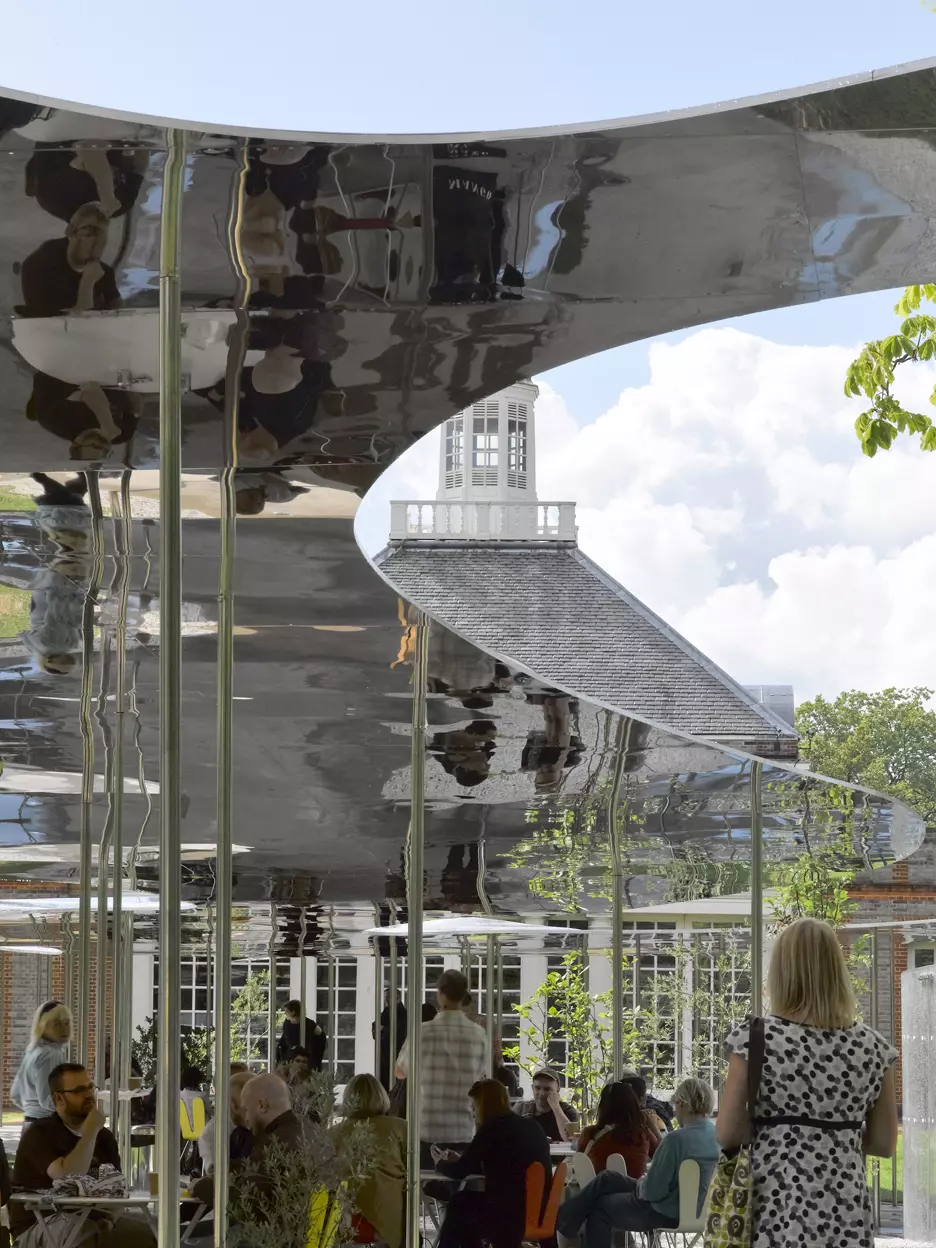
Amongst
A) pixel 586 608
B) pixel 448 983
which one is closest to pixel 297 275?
pixel 448 983

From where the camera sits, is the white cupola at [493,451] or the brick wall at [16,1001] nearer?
the brick wall at [16,1001]

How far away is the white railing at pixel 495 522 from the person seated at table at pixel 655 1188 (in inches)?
679

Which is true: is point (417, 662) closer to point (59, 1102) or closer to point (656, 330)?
point (59, 1102)

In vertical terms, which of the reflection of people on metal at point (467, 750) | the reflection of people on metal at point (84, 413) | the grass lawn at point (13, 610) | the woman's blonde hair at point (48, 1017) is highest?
the reflection of people on metal at point (84, 413)

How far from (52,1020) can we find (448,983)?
7.09 ft

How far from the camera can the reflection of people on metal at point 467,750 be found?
10.1m

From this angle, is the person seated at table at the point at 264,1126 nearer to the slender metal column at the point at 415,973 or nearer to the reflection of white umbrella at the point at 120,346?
the slender metal column at the point at 415,973

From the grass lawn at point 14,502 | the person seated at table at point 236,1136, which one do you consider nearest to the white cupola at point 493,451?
the person seated at table at point 236,1136

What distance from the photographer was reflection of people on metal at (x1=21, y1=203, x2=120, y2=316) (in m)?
4.19

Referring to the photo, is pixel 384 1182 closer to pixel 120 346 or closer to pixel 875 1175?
pixel 120 346

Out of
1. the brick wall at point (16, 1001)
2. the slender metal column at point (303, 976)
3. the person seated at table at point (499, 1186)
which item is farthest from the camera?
the brick wall at point (16, 1001)

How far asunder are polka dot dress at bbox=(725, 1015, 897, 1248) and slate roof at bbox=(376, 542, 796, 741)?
19.2 metres

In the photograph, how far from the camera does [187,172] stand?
392cm

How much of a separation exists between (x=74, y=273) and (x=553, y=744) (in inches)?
245
